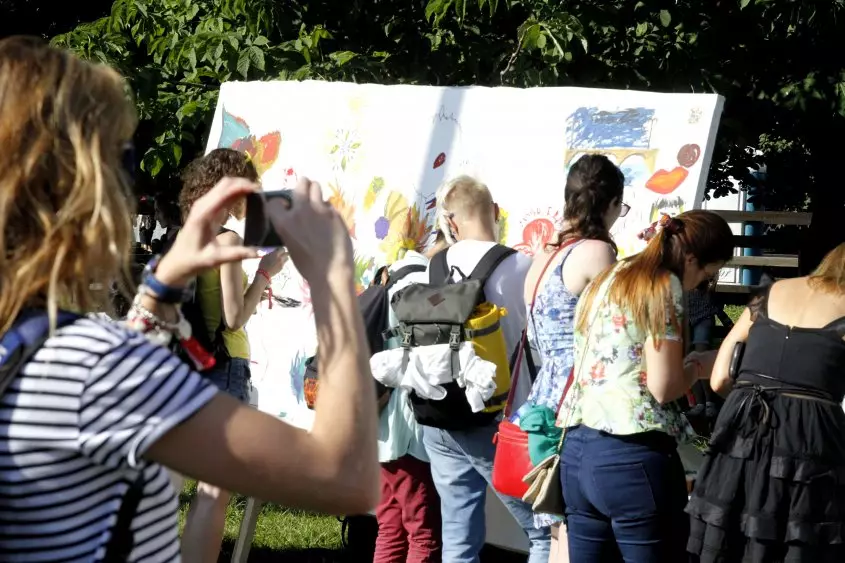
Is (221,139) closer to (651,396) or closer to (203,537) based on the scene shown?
(203,537)

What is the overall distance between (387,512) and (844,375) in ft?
5.75

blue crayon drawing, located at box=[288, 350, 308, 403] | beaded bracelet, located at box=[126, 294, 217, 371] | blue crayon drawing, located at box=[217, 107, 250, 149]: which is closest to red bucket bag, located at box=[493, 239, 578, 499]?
blue crayon drawing, located at box=[288, 350, 308, 403]

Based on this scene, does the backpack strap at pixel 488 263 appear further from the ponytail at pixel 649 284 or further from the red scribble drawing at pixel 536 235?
the red scribble drawing at pixel 536 235

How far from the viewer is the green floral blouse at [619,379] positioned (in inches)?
126

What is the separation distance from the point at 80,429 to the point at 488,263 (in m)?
2.72

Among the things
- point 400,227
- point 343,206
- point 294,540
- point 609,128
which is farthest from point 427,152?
point 294,540

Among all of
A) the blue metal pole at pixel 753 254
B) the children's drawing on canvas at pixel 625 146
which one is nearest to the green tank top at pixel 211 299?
the children's drawing on canvas at pixel 625 146

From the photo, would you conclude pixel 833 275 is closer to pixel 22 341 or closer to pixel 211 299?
pixel 211 299

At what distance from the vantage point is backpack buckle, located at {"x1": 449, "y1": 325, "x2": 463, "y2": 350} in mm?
3729

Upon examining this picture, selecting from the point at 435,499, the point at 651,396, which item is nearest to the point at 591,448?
the point at 651,396

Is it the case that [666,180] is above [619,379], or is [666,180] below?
above

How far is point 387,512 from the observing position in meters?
4.36

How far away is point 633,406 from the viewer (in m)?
3.20

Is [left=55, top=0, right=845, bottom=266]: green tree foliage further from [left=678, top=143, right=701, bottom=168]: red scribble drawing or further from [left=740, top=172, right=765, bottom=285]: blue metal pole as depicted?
[left=740, top=172, right=765, bottom=285]: blue metal pole
